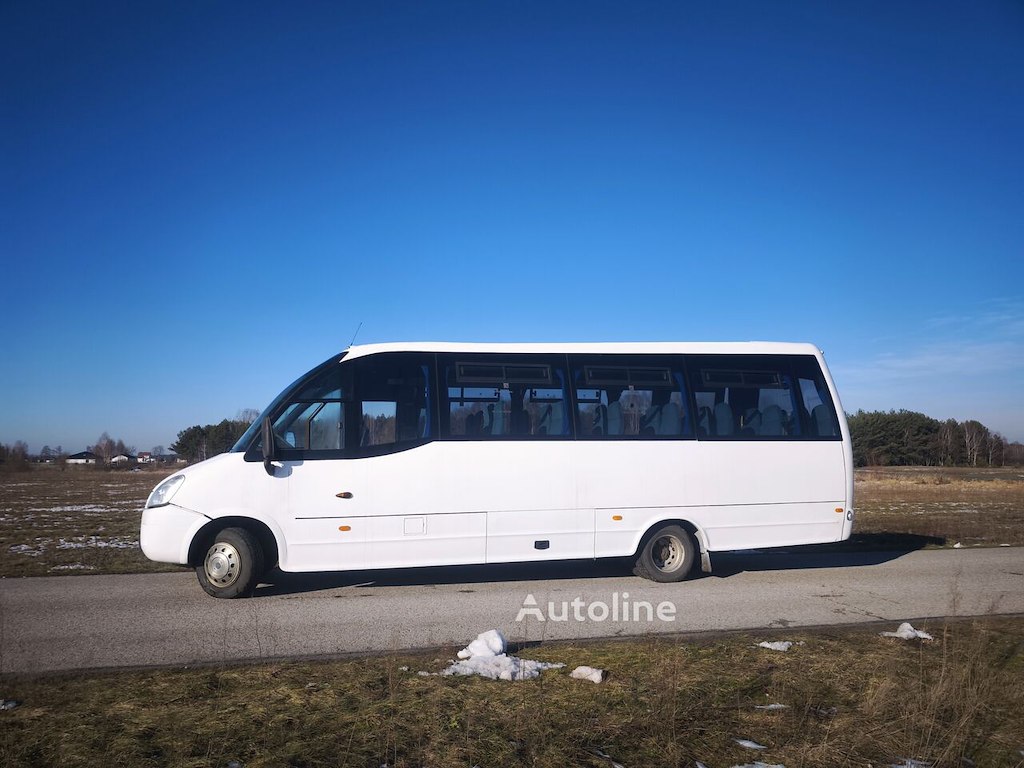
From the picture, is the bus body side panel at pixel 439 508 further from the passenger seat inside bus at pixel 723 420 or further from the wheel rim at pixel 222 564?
the passenger seat inside bus at pixel 723 420

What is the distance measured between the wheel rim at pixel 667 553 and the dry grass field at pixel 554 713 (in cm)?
392

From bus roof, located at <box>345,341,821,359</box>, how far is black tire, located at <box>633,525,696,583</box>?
245cm

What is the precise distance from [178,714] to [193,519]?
13.9 ft

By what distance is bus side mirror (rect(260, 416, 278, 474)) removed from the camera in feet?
27.8

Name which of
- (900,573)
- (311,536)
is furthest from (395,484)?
(900,573)

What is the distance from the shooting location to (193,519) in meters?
8.55

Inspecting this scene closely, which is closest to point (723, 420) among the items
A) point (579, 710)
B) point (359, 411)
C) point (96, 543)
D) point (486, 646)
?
point (359, 411)

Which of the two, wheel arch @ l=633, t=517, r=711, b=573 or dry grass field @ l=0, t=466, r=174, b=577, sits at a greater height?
wheel arch @ l=633, t=517, r=711, b=573

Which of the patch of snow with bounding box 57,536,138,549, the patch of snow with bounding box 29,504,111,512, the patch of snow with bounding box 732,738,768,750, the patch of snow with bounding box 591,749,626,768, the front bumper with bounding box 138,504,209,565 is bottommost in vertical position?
→ the patch of snow with bounding box 29,504,111,512

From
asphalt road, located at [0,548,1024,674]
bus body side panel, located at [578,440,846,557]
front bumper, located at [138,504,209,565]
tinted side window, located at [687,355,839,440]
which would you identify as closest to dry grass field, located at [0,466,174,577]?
asphalt road, located at [0,548,1024,674]

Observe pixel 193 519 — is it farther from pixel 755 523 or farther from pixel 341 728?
pixel 755 523

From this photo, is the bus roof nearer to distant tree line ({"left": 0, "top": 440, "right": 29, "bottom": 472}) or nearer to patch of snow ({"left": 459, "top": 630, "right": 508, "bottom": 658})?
patch of snow ({"left": 459, "top": 630, "right": 508, "bottom": 658})

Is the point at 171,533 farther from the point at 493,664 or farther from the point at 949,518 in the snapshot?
the point at 949,518

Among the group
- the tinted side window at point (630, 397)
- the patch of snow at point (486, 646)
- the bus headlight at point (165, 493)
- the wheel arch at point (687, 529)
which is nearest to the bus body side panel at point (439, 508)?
the tinted side window at point (630, 397)
